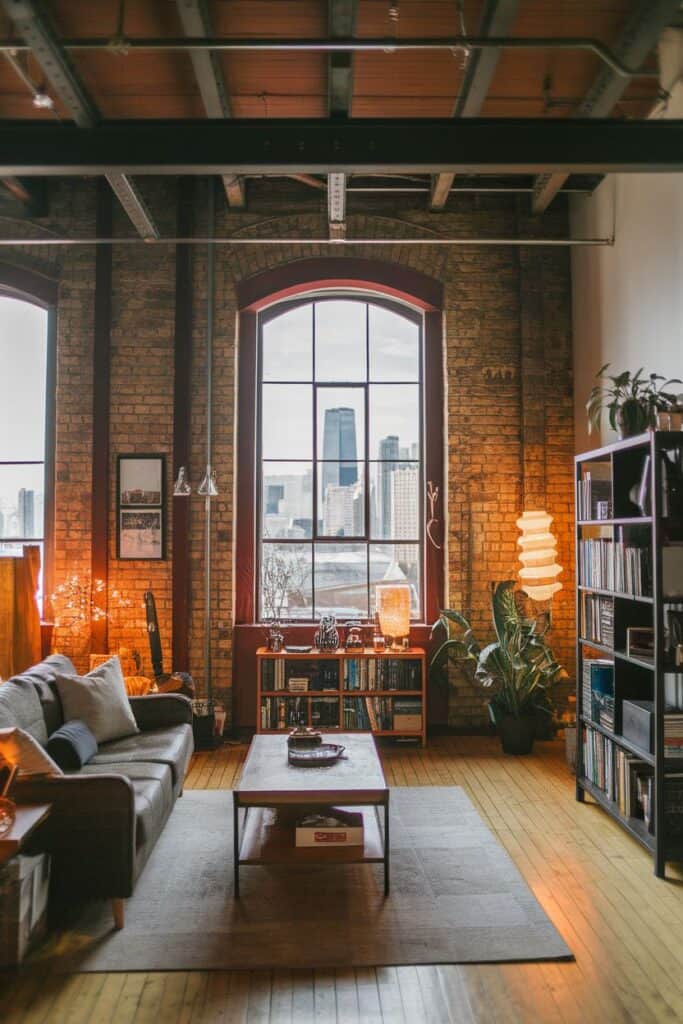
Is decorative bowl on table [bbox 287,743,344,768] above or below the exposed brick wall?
below

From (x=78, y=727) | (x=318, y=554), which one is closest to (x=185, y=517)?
(x=318, y=554)

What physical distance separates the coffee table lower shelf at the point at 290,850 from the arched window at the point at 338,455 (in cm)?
321

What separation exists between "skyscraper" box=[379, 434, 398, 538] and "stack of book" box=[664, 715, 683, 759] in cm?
359

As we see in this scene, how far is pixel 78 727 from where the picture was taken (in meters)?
4.43

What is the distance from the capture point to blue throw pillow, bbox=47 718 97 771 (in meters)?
4.16

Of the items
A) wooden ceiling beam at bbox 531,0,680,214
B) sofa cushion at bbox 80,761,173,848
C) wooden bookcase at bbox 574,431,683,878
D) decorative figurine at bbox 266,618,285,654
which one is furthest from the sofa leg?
wooden ceiling beam at bbox 531,0,680,214

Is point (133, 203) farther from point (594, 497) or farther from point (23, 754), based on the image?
point (23, 754)

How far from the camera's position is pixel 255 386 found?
7266 millimetres

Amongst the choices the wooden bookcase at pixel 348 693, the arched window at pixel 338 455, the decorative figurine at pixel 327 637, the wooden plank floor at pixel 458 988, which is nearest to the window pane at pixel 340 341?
the arched window at pixel 338 455

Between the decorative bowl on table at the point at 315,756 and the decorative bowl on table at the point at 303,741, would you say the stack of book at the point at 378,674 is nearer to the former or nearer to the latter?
the decorative bowl on table at the point at 303,741

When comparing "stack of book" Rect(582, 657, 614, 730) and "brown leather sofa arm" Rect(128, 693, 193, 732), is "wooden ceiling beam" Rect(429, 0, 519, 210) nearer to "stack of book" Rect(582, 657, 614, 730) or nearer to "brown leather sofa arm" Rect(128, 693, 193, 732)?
"stack of book" Rect(582, 657, 614, 730)

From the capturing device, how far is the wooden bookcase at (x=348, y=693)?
6609mm

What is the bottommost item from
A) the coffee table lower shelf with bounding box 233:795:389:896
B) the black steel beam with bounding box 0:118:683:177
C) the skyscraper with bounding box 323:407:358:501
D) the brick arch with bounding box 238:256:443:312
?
the coffee table lower shelf with bounding box 233:795:389:896

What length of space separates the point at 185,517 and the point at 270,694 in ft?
5.71
